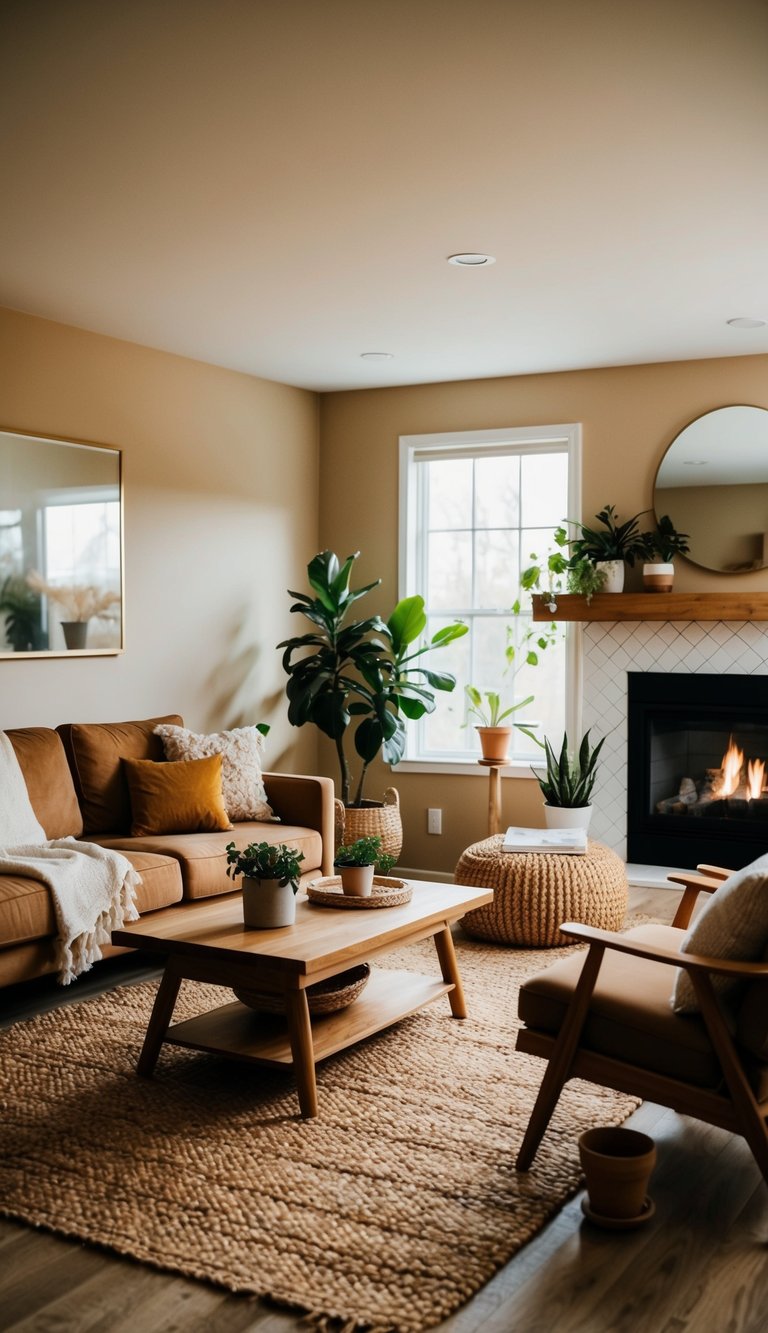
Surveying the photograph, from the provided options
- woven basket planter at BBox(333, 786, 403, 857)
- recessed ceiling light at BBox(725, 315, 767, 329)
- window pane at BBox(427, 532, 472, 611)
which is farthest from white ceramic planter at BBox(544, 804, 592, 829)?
recessed ceiling light at BBox(725, 315, 767, 329)

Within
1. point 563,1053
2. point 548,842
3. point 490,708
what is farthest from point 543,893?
point 563,1053

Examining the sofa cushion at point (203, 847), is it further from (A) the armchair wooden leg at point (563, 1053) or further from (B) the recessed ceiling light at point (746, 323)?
(B) the recessed ceiling light at point (746, 323)

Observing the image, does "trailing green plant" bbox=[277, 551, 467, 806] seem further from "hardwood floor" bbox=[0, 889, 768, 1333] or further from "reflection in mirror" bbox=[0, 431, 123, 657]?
"hardwood floor" bbox=[0, 889, 768, 1333]

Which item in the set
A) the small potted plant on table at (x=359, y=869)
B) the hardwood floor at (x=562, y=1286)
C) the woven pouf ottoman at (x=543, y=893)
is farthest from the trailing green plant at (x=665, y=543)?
the hardwood floor at (x=562, y=1286)

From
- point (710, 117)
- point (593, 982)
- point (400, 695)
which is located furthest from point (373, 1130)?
point (400, 695)

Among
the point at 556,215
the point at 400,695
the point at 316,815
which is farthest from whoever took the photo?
the point at 400,695

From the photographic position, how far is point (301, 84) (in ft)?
9.18

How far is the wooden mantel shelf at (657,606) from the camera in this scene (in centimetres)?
551

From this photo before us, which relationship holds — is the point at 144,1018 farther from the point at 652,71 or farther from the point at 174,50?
the point at 652,71

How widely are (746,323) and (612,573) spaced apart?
4.26 ft

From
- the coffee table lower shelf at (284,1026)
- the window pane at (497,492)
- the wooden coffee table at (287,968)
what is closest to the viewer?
the wooden coffee table at (287,968)

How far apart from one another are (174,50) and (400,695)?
3.74 metres

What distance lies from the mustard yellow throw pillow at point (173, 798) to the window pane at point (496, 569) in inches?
81.8

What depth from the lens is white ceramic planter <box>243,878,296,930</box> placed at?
335 cm
